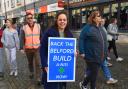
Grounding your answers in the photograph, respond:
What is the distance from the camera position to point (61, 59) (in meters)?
6.14

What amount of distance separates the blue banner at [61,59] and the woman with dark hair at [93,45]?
135 centimetres

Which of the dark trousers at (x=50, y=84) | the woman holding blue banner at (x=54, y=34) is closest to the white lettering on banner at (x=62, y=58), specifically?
the woman holding blue banner at (x=54, y=34)

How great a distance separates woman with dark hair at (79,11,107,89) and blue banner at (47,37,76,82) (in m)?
1.35

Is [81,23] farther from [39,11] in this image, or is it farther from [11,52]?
[11,52]

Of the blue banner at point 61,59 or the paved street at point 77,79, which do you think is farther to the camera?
the paved street at point 77,79

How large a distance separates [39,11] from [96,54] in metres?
34.8

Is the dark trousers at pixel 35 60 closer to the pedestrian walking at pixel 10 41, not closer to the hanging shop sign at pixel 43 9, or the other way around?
the pedestrian walking at pixel 10 41

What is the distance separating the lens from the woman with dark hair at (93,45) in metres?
7.50

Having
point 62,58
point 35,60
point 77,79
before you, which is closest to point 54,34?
point 62,58

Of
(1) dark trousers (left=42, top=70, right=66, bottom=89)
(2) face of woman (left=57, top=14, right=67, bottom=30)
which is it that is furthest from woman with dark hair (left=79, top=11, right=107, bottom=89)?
(2) face of woman (left=57, top=14, right=67, bottom=30)

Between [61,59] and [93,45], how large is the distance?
1541mm

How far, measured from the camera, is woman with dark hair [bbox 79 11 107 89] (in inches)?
295

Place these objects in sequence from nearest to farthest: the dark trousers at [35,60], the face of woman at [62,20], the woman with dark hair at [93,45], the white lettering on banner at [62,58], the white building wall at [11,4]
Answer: the face of woman at [62,20] → the white lettering on banner at [62,58] → the woman with dark hair at [93,45] → the dark trousers at [35,60] → the white building wall at [11,4]

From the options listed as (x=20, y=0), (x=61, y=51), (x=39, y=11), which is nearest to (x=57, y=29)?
(x=61, y=51)
